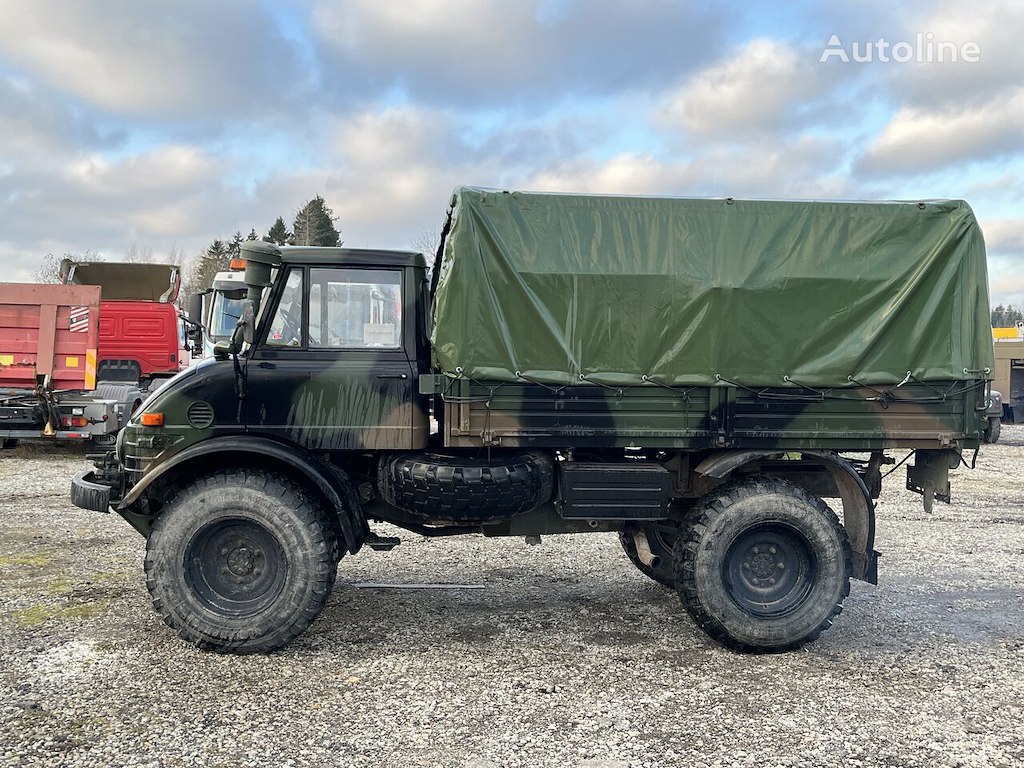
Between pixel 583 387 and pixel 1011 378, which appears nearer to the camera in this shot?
pixel 583 387

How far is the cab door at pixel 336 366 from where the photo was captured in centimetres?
461

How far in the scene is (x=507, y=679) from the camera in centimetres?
420

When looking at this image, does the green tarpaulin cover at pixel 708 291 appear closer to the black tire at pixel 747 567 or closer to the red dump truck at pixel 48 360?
the black tire at pixel 747 567

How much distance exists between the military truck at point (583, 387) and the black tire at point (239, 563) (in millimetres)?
14

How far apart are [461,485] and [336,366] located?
104 cm

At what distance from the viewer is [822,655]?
4.67 meters

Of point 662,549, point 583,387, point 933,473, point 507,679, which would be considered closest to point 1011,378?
point 933,473

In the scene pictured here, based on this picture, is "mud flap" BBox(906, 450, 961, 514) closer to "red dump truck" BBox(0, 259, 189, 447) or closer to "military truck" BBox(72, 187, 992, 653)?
"military truck" BBox(72, 187, 992, 653)

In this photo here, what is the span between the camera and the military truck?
4.55m

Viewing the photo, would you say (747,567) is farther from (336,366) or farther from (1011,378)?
(1011,378)

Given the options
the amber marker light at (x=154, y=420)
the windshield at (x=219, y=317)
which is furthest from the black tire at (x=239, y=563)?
the windshield at (x=219, y=317)

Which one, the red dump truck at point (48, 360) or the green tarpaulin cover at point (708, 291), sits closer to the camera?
the green tarpaulin cover at point (708, 291)

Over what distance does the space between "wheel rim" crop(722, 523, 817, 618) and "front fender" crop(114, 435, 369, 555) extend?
230 cm

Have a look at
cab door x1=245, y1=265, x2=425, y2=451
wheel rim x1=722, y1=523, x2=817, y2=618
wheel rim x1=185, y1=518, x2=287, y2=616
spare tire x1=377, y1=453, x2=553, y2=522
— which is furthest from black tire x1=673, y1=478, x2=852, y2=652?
wheel rim x1=185, y1=518, x2=287, y2=616
